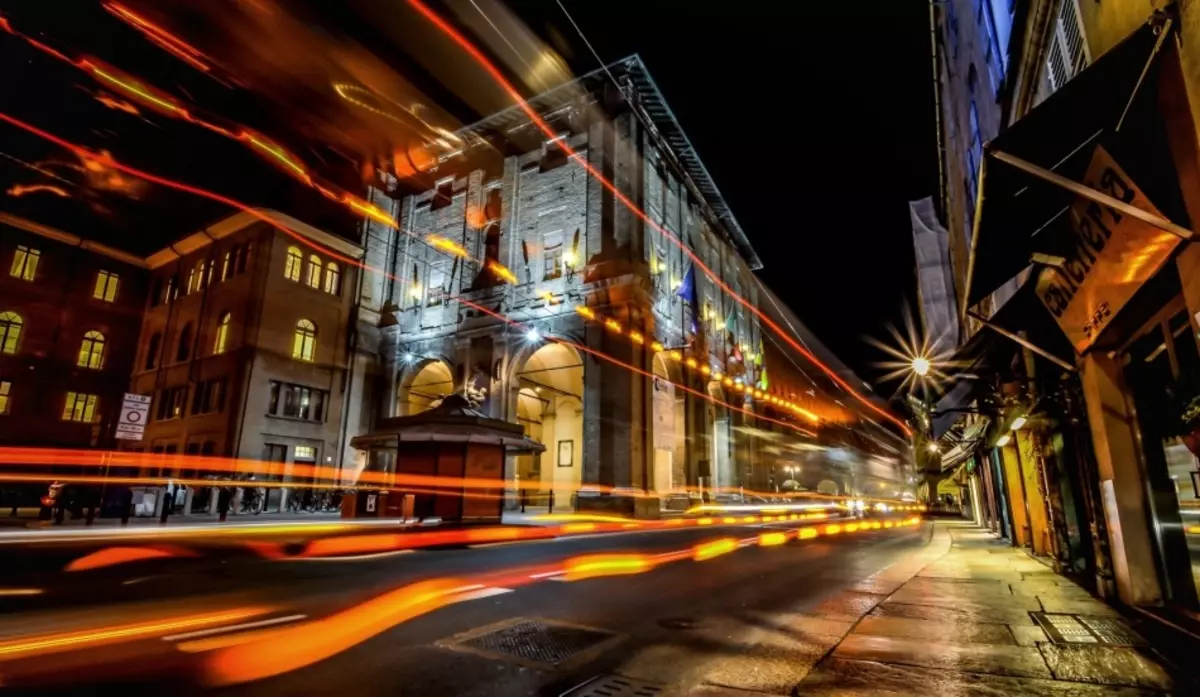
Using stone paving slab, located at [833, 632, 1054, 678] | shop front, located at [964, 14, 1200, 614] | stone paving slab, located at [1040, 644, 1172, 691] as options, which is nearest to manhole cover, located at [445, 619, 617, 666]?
stone paving slab, located at [833, 632, 1054, 678]

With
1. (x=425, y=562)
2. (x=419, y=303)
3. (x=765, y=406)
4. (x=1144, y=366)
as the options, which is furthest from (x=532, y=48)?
(x=765, y=406)

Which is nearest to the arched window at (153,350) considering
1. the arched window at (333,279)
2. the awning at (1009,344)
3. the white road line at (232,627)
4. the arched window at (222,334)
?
the arched window at (222,334)

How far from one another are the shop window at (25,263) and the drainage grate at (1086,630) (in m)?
43.0

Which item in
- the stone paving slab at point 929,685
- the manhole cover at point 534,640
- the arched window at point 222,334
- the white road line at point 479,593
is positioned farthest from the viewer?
the arched window at point 222,334

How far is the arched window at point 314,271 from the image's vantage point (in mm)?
31188

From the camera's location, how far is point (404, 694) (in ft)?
12.1

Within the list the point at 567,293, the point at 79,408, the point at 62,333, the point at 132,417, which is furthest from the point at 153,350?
the point at 567,293

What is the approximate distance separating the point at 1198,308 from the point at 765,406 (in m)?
50.0

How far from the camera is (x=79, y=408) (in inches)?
1203

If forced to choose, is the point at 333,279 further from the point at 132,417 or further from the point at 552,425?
the point at 132,417

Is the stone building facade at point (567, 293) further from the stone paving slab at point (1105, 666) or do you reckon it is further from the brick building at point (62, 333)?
the stone paving slab at point (1105, 666)

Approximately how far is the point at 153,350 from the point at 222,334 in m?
7.74

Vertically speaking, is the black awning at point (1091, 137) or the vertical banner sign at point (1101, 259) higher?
the black awning at point (1091, 137)

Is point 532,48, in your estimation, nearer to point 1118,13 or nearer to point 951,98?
point 951,98
